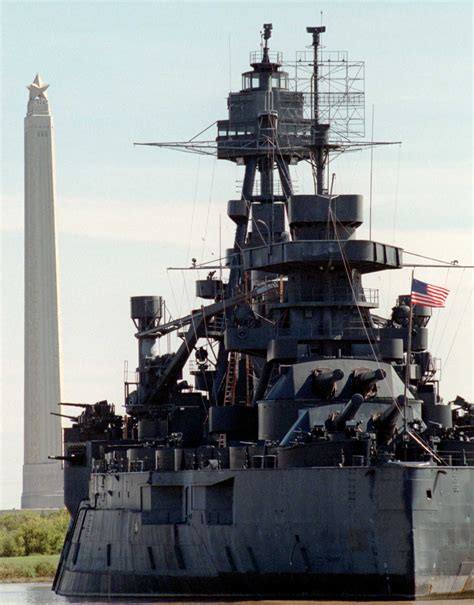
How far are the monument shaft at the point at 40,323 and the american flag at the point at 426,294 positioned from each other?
69.1m

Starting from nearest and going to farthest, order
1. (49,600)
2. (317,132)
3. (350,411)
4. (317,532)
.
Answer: (317,532), (350,411), (49,600), (317,132)

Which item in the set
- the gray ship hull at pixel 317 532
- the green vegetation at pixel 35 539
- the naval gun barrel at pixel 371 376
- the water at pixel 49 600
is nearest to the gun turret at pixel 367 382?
the naval gun barrel at pixel 371 376

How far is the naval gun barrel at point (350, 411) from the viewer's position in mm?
51312

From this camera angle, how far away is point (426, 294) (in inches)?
2140

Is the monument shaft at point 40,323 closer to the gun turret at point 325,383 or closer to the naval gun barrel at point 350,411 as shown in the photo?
the gun turret at point 325,383

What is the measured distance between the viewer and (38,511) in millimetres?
117375

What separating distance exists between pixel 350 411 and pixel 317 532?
9.39 ft

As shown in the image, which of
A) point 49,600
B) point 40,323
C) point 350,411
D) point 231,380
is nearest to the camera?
point 350,411

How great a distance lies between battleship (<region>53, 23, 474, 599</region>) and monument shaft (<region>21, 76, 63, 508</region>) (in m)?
49.6

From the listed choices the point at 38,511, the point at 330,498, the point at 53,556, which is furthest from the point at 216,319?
the point at 38,511

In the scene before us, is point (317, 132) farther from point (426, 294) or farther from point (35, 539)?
point (35, 539)

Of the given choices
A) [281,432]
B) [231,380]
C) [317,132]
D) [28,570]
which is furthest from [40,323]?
[281,432]

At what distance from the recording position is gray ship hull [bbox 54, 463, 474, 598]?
49.5 metres

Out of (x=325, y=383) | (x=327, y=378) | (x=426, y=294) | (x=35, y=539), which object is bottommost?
(x=35, y=539)
